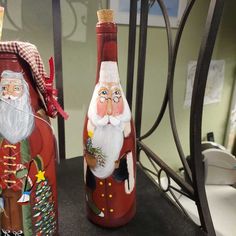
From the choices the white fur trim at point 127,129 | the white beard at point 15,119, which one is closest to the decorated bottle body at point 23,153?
the white beard at point 15,119

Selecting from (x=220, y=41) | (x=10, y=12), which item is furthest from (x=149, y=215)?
(x=220, y=41)

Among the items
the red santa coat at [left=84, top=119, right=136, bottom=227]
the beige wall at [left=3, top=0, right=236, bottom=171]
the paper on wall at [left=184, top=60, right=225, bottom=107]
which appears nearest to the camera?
the red santa coat at [left=84, top=119, right=136, bottom=227]

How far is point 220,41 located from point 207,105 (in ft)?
0.98

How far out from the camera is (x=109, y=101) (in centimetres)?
35

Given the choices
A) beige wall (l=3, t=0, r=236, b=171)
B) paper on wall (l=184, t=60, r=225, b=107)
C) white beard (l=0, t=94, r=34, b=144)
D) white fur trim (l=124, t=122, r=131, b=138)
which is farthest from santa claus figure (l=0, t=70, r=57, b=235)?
paper on wall (l=184, t=60, r=225, b=107)

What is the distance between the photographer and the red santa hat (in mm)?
260

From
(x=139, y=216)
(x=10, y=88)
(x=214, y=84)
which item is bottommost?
(x=139, y=216)

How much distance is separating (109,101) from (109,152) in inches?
2.9

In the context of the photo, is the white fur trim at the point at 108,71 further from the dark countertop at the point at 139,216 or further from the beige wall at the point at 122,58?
the beige wall at the point at 122,58

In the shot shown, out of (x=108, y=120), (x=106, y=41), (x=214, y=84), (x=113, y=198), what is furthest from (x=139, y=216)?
(x=214, y=84)

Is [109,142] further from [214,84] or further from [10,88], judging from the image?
[214,84]

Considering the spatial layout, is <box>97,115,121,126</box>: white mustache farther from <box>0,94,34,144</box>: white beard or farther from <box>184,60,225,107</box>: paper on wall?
<box>184,60,225,107</box>: paper on wall

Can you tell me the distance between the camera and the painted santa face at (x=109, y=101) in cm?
35

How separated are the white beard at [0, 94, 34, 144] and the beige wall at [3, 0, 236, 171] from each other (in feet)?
1.35
